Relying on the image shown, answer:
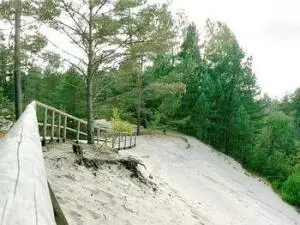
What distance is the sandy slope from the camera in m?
15.1

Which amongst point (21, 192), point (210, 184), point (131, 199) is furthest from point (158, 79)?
point (21, 192)

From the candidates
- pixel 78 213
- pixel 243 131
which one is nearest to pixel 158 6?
pixel 78 213

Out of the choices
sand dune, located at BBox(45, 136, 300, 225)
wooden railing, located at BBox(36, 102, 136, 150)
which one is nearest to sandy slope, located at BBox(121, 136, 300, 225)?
sand dune, located at BBox(45, 136, 300, 225)

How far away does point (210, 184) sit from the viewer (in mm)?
20891

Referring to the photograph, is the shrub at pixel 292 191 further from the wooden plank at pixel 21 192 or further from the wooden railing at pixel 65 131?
the wooden plank at pixel 21 192

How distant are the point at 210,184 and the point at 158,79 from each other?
37.0 ft

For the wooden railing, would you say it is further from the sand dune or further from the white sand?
the white sand

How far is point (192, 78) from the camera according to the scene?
1626 inches

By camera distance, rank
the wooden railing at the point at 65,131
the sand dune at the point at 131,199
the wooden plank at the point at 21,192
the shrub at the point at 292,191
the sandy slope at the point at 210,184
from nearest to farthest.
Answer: the wooden plank at the point at 21,192, the sand dune at the point at 131,199, the wooden railing at the point at 65,131, the sandy slope at the point at 210,184, the shrub at the point at 292,191

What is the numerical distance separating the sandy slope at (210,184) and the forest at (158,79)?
334 cm

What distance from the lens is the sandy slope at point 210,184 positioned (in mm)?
15133

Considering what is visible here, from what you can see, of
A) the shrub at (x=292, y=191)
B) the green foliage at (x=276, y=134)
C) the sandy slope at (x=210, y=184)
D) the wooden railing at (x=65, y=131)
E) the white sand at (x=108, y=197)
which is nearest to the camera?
the white sand at (x=108, y=197)

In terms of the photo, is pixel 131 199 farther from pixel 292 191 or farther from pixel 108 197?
pixel 292 191

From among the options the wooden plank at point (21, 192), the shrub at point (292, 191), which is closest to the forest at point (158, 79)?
the shrub at point (292, 191)
